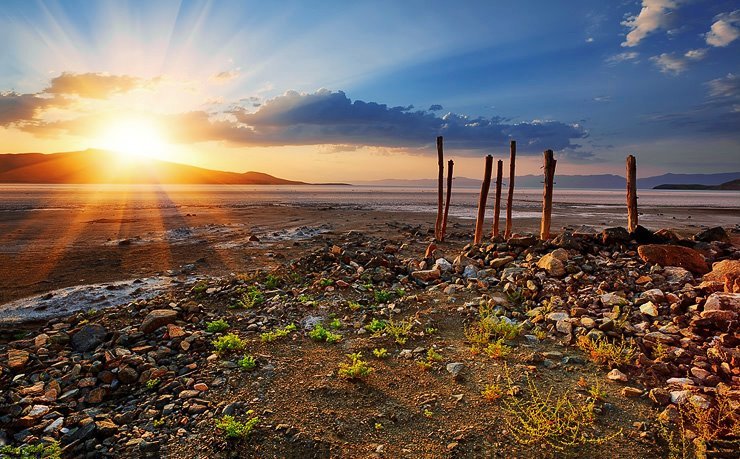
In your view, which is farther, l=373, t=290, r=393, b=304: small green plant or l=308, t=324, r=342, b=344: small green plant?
l=373, t=290, r=393, b=304: small green plant

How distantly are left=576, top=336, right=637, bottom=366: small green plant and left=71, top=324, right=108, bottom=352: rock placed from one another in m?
8.78

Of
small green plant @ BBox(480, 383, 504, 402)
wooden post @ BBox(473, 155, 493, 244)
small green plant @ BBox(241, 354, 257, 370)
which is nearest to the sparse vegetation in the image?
small green plant @ BBox(241, 354, 257, 370)

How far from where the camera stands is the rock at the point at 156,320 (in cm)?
768

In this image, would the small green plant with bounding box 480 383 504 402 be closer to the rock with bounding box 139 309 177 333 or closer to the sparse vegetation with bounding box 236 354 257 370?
the sparse vegetation with bounding box 236 354 257 370

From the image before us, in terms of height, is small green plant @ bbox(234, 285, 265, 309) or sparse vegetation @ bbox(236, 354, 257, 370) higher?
small green plant @ bbox(234, 285, 265, 309)

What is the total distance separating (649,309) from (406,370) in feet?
16.1

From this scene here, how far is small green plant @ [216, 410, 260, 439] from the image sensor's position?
4566mm

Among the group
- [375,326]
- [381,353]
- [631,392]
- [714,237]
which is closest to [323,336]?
[375,326]

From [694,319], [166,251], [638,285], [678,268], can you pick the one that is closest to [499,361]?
[694,319]

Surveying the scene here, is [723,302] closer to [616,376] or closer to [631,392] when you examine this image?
[616,376]

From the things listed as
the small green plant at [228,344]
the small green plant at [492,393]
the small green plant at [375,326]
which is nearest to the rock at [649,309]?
the small green plant at [492,393]

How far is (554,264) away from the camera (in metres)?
9.96

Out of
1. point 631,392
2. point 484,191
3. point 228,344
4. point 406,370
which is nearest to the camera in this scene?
point 631,392

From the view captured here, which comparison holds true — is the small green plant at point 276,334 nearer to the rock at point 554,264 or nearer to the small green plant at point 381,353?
the small green plant at point 381,353
